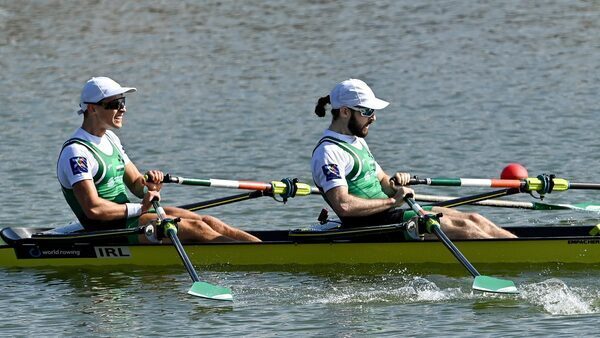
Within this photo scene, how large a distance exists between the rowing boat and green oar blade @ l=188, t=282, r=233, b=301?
129 cm

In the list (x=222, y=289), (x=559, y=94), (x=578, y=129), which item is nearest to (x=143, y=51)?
(x=559, y=94)

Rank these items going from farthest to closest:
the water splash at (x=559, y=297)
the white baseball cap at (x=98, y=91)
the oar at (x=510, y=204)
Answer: the oar at (x=510, y=204) < the white baseball cap at (x=98, y=91) < the water splash at (x=559, y=297)

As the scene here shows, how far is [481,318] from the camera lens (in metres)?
13.3

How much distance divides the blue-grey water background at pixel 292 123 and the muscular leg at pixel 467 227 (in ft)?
1.38

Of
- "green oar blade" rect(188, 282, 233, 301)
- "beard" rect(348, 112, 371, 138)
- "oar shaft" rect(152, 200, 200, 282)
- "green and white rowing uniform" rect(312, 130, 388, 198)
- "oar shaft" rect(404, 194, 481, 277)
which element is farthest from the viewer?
"beard" rect(348, 112, 371, 138)

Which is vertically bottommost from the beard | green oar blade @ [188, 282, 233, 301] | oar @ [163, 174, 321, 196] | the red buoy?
green oar blade @ [188, 282, 233, 301]

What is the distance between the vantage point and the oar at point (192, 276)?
13914 millimetres

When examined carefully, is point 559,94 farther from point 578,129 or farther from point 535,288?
point 535,288


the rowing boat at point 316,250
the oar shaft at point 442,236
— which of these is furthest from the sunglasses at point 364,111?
the rowing boat at point 316,250

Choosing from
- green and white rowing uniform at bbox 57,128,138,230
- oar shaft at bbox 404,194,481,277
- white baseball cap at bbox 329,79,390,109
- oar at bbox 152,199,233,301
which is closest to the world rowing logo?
green and white rowing uniform at bbox 57,128,138,230

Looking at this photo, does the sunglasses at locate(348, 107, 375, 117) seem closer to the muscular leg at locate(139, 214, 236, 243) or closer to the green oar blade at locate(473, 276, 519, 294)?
the muscular leg at locate(139, 214, 236, 243)

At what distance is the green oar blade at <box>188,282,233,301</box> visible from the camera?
13.9m

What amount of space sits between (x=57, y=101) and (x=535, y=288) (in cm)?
1529

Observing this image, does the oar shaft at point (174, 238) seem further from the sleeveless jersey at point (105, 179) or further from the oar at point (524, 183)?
the oar at point (524, 183)
